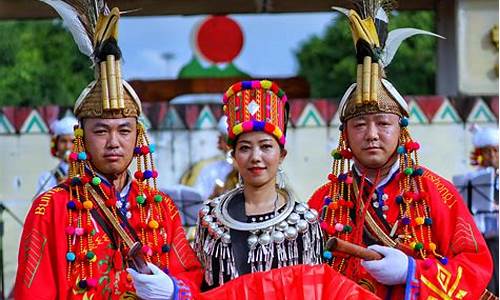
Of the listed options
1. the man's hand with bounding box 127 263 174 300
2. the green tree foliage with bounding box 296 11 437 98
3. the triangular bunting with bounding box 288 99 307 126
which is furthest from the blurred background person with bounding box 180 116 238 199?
the green tree foliage with bounding box 296 11 437 98

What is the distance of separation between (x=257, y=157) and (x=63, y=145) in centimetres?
434

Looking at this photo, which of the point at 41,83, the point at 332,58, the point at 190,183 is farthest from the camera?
the point at 332,58

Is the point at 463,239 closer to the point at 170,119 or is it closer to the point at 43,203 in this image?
the point at 43,203

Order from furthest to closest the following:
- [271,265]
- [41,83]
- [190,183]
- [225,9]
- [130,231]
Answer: [41,83] → [225,9] → [190,183] → [130,231] → [271,265]

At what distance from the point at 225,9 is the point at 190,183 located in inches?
82.9

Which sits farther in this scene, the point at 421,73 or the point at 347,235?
the point at 421,73

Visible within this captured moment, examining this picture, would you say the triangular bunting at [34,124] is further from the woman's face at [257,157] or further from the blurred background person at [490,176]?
the woman's face at [257,157]

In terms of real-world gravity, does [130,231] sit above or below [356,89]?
below

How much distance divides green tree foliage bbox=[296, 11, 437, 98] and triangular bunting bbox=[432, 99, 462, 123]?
515 inches

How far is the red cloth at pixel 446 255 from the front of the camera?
15.3ft

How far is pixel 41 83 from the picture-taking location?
816 inches

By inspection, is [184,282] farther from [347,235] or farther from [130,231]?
[347,235]

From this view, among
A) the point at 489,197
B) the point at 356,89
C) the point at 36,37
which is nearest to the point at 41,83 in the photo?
the point at 36,37

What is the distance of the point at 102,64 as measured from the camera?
4.75 metres
